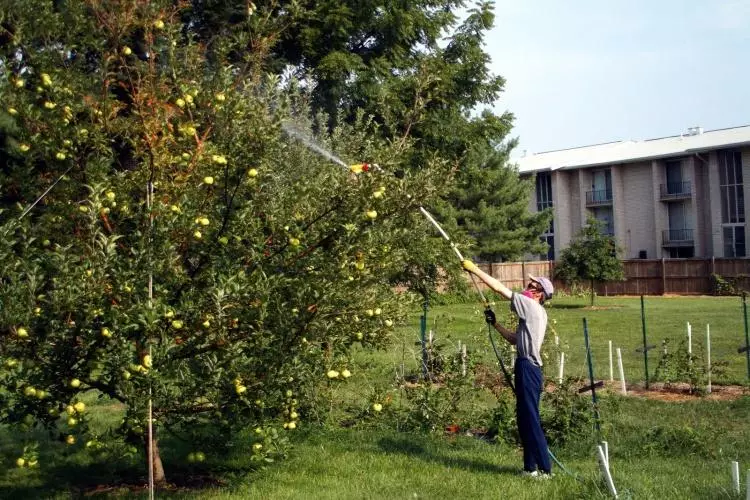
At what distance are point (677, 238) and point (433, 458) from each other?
51535mm

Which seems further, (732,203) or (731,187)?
(732,203)

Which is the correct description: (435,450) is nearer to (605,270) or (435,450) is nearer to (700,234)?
(605,270)

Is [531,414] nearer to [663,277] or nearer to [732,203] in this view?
[663,277]

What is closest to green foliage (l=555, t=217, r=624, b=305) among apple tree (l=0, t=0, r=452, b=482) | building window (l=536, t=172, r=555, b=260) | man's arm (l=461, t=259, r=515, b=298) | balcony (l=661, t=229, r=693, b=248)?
balcony (l=661, t=229, r=693, b=248)

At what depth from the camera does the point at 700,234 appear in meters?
55.2

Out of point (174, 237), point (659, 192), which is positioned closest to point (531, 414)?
point (174, 237)

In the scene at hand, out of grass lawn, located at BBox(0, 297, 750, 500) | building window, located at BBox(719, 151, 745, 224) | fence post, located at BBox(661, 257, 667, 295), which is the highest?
building window, located at BBox(719, 151, 745, 224)

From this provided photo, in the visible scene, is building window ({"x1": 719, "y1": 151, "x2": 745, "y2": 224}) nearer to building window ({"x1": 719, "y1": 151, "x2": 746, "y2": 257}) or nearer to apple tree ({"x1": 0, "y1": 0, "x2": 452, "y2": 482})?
building window ({"x1": 719, "y1": 151, "x2": 746, "y2": 257})

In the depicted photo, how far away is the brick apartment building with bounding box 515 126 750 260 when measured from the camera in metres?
53.1

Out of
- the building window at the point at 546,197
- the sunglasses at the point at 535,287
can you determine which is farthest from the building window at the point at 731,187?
the sunglasses at the point at 535,287

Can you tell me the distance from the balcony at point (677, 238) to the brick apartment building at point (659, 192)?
0.06 metres

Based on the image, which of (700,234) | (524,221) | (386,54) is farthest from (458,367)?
(700,234)

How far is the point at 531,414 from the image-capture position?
790 cm

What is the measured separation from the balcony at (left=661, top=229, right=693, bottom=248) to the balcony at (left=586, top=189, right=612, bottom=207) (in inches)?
166
